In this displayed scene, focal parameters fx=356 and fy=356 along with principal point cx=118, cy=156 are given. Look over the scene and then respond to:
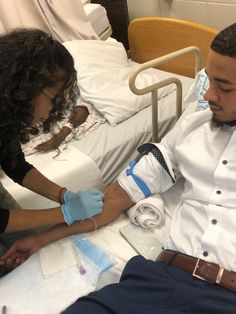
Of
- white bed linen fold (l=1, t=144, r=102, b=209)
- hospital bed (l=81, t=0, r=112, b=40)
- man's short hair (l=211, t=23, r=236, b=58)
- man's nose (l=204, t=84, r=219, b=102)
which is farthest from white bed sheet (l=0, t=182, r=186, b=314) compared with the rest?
hospital bed (l=81, t=0, r=112, b=40)

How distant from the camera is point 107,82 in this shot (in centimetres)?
230

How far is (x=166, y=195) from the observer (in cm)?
166

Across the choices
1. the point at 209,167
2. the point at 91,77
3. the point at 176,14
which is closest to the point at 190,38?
the point at 176,14

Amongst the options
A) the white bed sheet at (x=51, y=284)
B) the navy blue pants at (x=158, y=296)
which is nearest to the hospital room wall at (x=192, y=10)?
the white bed sheet at (x=51, y=284)

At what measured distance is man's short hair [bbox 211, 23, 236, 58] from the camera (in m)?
1.19

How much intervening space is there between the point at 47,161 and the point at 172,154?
2.34 ft

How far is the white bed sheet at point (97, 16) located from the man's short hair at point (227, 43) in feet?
6.32

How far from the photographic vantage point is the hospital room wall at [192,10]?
2504 mm

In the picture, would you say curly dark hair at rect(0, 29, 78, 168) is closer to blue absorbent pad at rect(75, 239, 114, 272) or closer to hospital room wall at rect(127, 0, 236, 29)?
blue absorbent pad at rect(75, 239, 114, 272)

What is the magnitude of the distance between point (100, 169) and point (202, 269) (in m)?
0.93

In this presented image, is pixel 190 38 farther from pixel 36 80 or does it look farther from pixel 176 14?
pixel 36 80

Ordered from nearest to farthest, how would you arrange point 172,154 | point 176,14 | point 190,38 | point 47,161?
point 172,154
point 47,161
point 190,38
point 176,14

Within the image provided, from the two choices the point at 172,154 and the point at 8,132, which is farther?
the point at 172,154

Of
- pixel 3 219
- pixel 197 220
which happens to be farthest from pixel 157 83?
pixel 3 219
